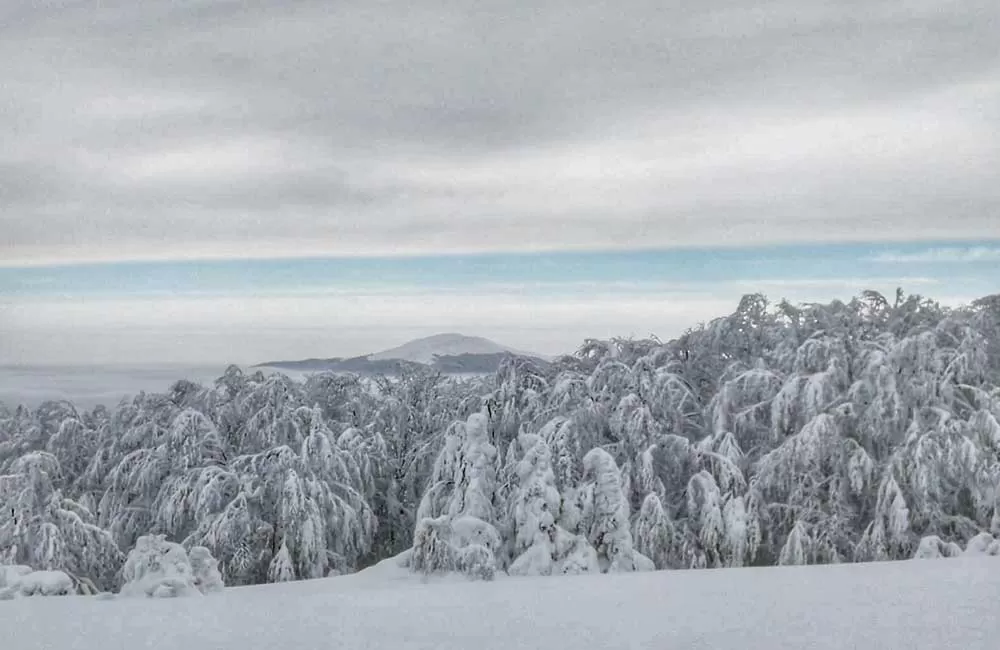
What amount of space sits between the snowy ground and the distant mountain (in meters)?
3.92

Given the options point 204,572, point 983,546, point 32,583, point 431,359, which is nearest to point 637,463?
point 983,546

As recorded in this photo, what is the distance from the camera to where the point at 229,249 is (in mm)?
7980

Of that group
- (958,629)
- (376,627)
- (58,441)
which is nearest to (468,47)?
(376,627)

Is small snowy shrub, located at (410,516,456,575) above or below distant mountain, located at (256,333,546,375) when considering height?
below

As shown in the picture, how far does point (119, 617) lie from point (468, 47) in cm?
458

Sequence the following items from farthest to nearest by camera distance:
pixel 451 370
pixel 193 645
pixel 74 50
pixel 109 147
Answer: pixel 451 370 < pixel 109 147 < pixel 74 50 < pixel 193 645

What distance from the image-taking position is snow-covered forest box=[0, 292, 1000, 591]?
6.99m

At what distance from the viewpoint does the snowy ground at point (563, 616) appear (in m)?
3.66

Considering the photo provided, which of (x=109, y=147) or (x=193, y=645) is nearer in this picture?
(x=193, y=645)

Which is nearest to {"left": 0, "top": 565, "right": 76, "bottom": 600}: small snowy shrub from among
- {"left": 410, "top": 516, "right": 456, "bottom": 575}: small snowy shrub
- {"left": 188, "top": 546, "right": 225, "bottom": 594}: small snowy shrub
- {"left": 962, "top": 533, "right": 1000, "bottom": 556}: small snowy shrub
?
{"left": 188, "top": 546, "right": 225, "bottom": 594}: small snowy shrub

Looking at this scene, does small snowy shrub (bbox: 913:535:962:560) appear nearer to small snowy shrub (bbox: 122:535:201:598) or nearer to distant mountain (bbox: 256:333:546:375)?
distant mountain (bbox: 256:333:546:375)

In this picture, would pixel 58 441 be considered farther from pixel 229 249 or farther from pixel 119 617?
pixel 119 617

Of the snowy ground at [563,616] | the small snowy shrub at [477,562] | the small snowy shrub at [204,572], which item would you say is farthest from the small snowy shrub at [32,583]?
the small snowy shrub at [477,562]

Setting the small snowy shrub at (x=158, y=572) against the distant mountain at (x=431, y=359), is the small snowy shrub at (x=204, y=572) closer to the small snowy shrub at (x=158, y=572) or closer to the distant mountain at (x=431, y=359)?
the small snowy shrub at (x=158, y=572)
